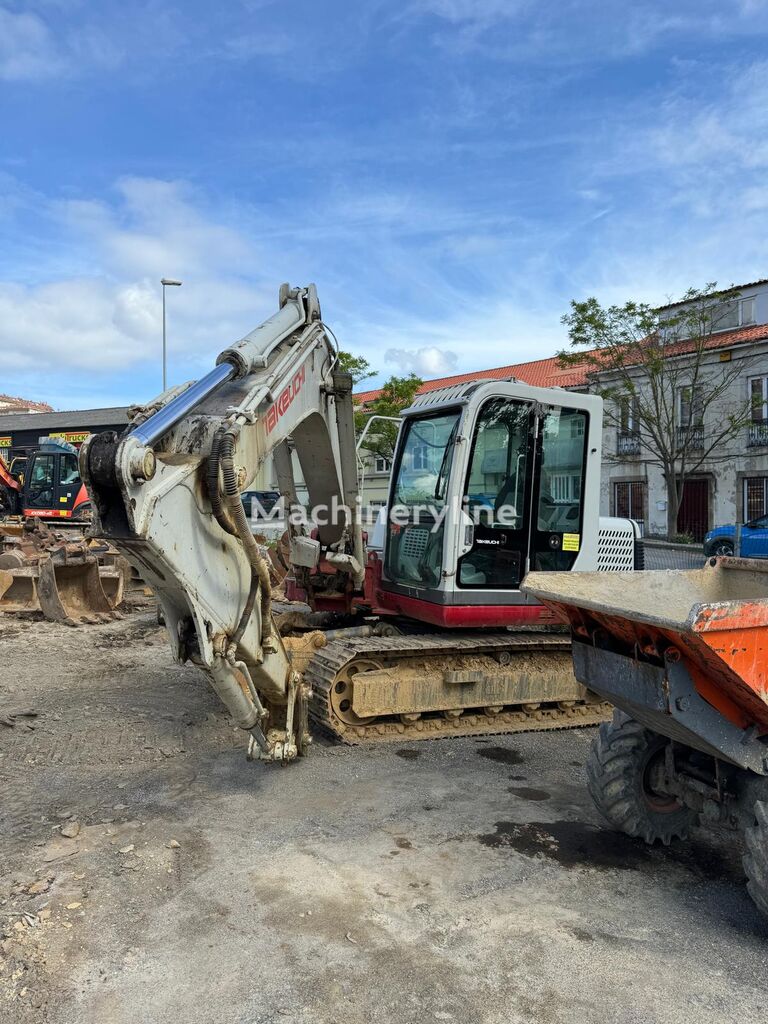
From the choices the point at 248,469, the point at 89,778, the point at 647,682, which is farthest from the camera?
the point at 89,778

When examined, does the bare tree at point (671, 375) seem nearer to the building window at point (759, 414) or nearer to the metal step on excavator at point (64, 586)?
the building window at point (759, 414)

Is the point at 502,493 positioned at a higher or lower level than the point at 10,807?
higher

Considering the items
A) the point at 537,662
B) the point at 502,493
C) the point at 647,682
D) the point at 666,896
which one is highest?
the point at 502,493

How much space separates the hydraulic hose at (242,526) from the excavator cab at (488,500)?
1842mm

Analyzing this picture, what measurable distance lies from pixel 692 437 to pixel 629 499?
156 inches

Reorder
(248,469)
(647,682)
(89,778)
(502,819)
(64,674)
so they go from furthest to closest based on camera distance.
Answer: (64,674)
(89,778)
(502,819)
(248,469)
(647,682)

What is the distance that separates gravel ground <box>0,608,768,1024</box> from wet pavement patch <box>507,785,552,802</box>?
0.02 meters

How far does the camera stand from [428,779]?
530cm

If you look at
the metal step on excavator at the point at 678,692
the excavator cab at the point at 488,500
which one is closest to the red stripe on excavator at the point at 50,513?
the excavator cab at the point at 488,500

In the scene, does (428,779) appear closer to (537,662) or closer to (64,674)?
(537,662)

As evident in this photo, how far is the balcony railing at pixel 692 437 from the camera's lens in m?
26.8

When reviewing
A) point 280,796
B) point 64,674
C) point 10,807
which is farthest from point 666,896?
point 64,674

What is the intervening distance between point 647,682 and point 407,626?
3.23 meters

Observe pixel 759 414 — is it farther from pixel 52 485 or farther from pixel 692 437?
pixel 52 485
